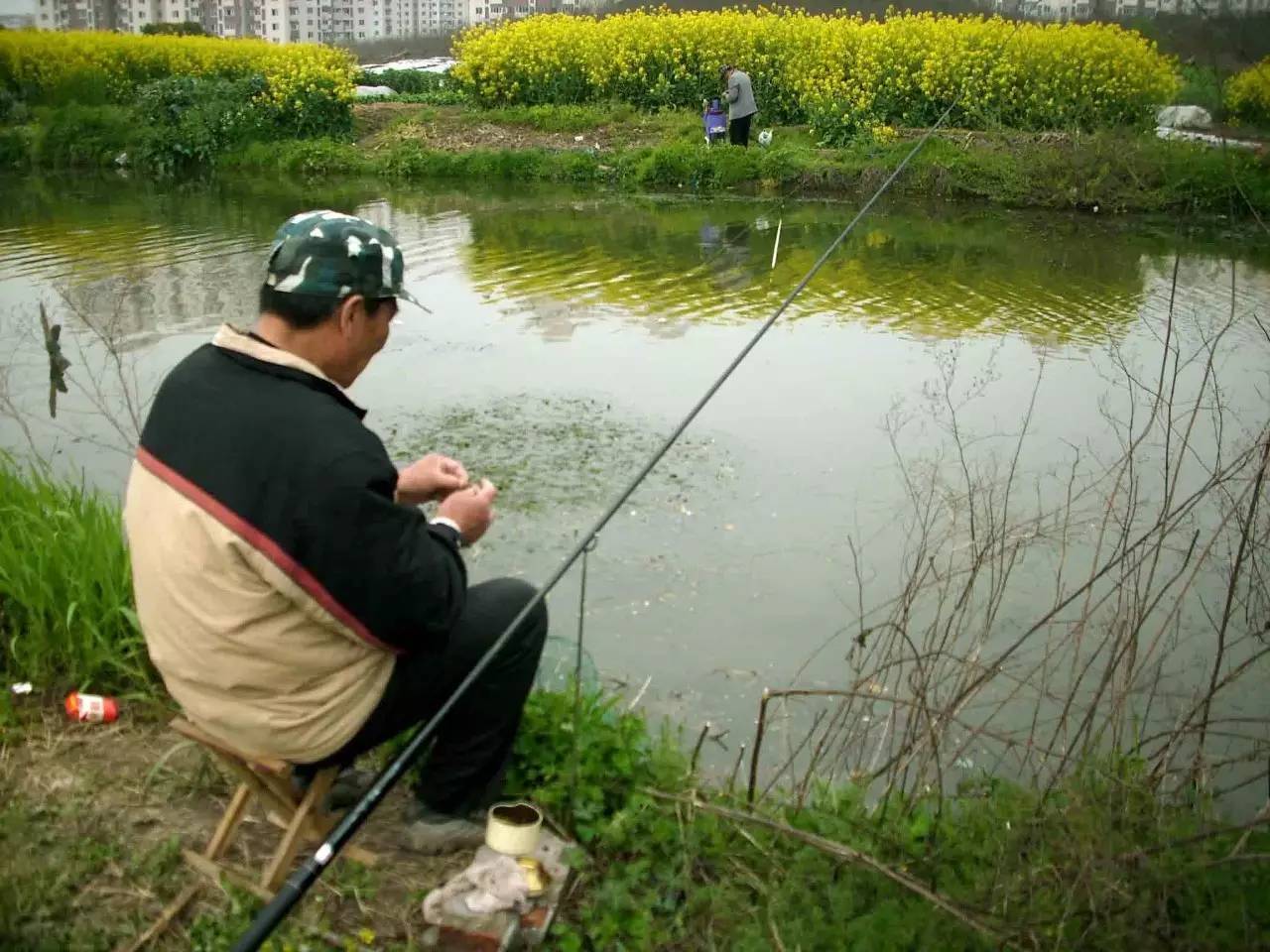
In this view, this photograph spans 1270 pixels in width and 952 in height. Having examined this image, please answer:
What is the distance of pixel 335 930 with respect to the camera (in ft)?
7.69

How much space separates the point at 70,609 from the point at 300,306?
4.68 ft

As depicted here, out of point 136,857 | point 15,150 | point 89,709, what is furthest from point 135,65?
point 136,857

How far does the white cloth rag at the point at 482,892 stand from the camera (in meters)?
2.28

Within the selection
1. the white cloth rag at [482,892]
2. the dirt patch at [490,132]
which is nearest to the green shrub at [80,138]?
the dirt patch at [490,132]

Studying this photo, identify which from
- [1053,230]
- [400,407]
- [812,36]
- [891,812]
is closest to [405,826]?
[891,812]

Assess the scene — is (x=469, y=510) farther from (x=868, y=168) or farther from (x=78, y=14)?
(x=78, y=14)

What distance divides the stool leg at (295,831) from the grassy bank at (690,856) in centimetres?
7

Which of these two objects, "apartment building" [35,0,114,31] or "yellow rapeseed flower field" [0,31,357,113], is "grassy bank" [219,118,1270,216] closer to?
"yellow rapeseed flower field" [0,31,357,113]

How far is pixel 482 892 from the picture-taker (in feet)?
7.56

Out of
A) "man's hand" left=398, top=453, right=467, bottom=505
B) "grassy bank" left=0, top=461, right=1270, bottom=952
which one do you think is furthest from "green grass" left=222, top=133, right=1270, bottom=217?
"man's hand" left=398, top=453, right=467, bottom=505

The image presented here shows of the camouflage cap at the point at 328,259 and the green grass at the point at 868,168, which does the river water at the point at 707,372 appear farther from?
the camouflage cap at the point at 328,259

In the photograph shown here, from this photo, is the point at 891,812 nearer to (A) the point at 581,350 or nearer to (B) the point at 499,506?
(B) the point at 499,506

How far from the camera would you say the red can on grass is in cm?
303

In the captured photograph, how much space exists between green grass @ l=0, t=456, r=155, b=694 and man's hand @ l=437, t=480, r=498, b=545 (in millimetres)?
1206
